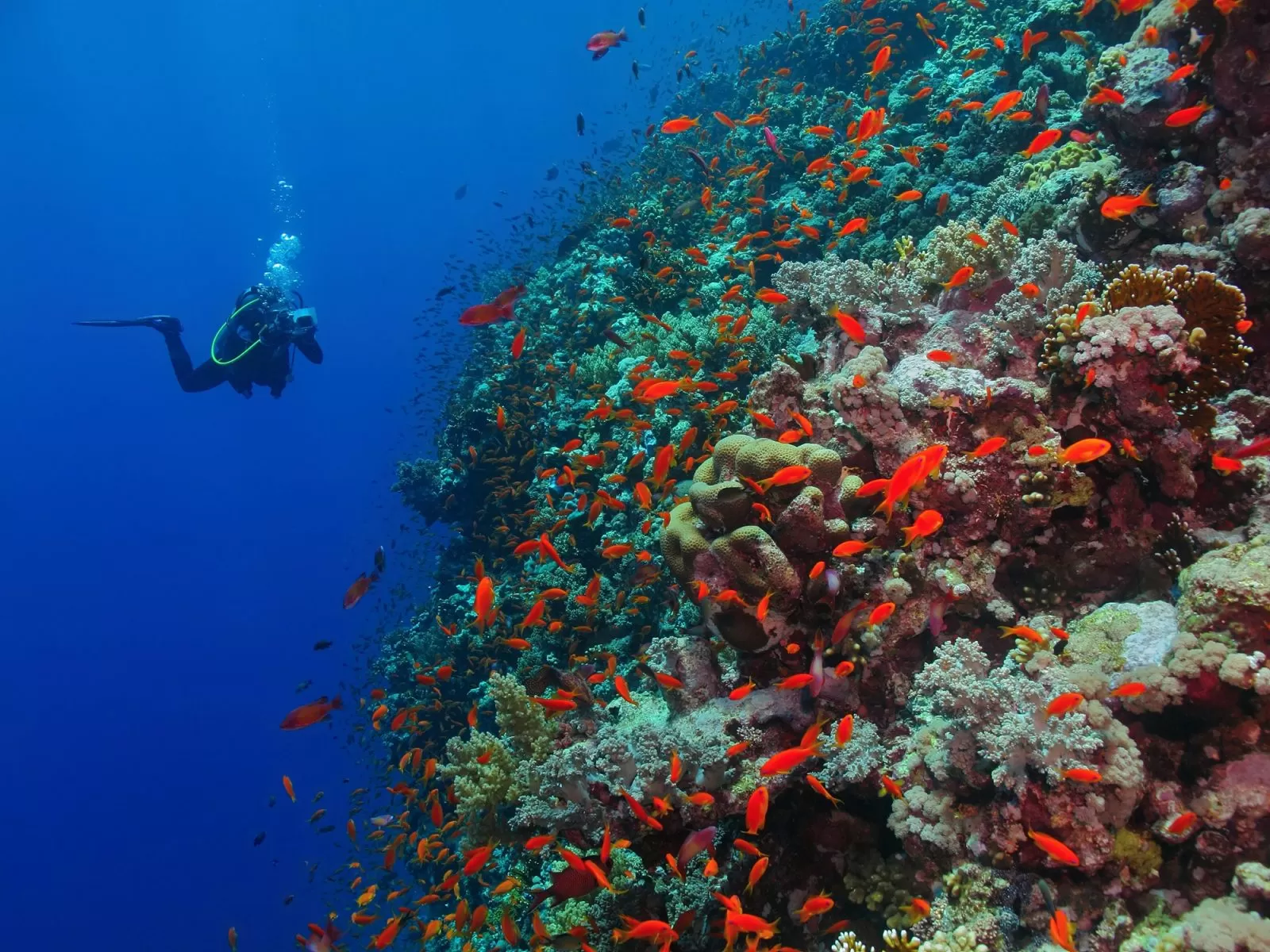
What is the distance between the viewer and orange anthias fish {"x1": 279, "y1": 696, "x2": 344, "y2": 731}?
20.0ft

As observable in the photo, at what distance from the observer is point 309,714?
6227 mm

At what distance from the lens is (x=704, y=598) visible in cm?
489

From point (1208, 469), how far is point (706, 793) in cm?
403

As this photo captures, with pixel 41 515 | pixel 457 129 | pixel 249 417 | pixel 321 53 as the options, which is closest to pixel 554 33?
pixel 457 129

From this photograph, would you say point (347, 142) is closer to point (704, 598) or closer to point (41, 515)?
point (41, 515)

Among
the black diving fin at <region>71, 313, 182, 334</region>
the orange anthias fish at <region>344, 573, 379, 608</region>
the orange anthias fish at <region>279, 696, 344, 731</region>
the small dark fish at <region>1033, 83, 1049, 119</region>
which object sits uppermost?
the black diving fin at <region>71, 313, 182, 334</region>

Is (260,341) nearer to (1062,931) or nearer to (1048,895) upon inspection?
(1048,895)

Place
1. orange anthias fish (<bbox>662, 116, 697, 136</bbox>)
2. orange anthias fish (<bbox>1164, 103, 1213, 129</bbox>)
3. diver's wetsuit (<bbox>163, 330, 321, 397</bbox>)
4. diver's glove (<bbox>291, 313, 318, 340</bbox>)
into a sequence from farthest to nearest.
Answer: diver's wetsuit (<bbox>163, 330, 321, 397</bbox>) < diver's glove (<bbox>291, 313, 318, 340</bbox>) < orange anthias fish (<bbox>662, 116, 697, 136</bbox>) < orange anthias fish (<bbox>1164, 103, 1213, 129</bbox>)

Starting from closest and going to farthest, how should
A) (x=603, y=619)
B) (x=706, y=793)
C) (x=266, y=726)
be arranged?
(x=706, y=793)
(x=603, y=619)
(x=266, y=726)

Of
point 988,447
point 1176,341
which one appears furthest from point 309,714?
point 1176,341

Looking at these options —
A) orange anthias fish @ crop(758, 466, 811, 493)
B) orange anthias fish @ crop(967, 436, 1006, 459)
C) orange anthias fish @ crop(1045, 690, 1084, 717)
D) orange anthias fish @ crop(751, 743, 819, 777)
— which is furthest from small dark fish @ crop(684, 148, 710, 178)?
orange anthias fish @ crop(1045, 690, 1084, 717)

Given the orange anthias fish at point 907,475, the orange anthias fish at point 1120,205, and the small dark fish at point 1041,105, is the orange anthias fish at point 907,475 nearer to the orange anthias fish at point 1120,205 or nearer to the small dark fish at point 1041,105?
the orange anthias fish at point 1120,205

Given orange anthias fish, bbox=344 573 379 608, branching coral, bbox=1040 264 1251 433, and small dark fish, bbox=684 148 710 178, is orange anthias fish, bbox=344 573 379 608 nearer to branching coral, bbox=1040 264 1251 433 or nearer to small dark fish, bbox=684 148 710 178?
branching coral, bbox=1040 264 1251 433

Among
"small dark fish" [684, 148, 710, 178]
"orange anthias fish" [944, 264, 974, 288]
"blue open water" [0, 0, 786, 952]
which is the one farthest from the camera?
"blue open water" [0, 0, 786, 952]
